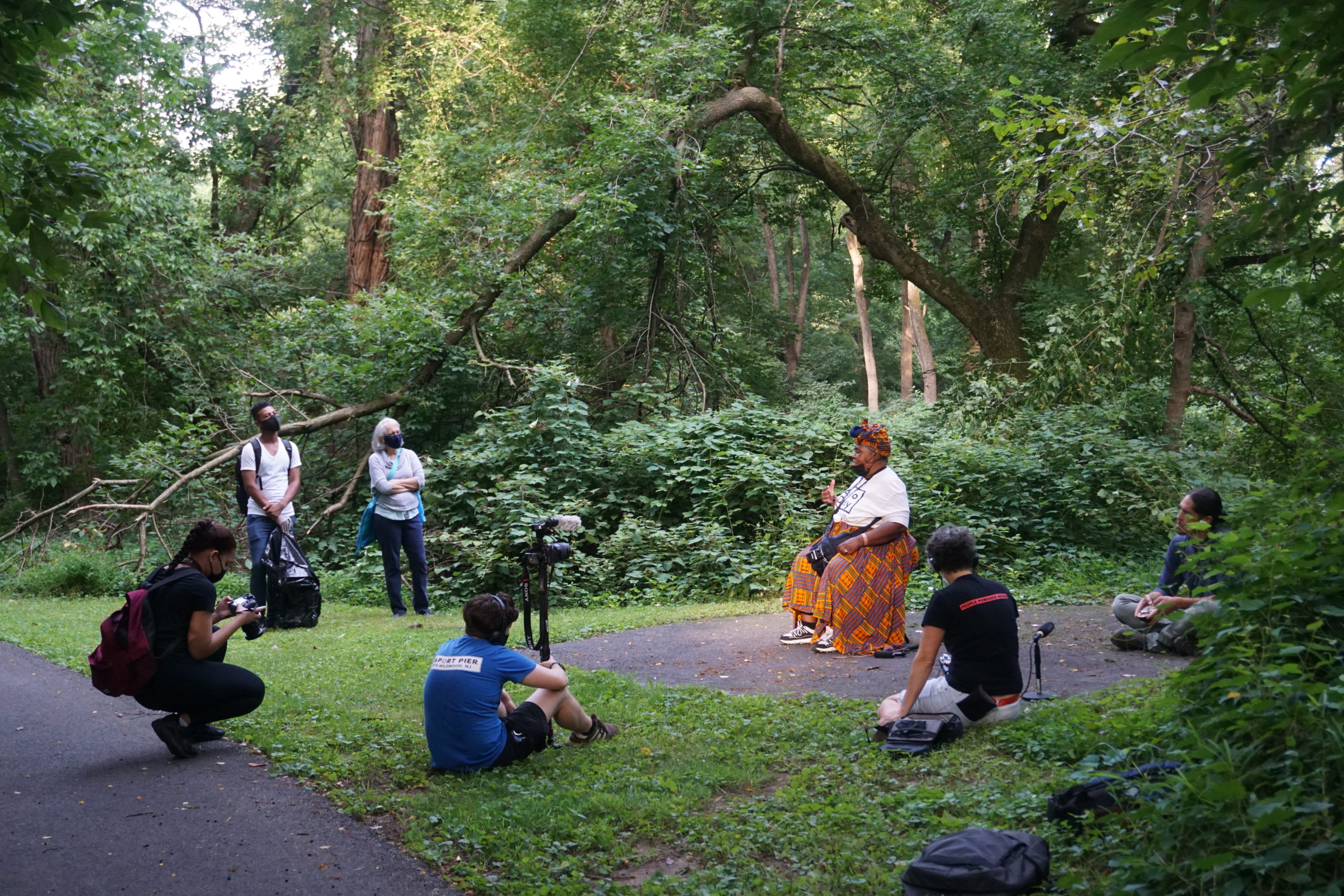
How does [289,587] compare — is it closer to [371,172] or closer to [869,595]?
[869,595]

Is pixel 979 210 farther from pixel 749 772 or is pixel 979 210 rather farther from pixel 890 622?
pixel 749 772

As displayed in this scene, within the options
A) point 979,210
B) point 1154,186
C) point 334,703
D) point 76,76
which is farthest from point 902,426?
point 76,76

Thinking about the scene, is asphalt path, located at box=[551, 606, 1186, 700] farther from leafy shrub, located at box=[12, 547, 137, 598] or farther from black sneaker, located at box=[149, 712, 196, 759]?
leafy shrub, located at box=[12, 547, 137, 598]

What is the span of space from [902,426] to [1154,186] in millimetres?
4478

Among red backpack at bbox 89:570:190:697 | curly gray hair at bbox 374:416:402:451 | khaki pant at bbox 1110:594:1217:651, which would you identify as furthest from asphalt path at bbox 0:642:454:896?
khaki pant at bbox 1110:594:1217:651

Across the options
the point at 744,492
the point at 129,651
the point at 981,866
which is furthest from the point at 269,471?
the point at 981,866

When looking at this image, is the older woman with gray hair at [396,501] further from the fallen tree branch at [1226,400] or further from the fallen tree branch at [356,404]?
the fallen tree branch at [1226,400]

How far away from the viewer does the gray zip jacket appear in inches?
421

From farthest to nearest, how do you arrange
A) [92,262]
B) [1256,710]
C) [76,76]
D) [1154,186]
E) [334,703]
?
[92,262], [76,76], [1154,186], [334,703], [1256,710]

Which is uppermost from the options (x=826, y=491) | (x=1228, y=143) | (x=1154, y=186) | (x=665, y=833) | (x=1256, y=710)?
(x=1154, y=186)

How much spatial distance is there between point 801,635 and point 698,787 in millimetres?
3877

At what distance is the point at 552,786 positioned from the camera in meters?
5.07

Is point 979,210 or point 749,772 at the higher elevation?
point 979,210

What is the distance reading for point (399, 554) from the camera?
11.0 meters
